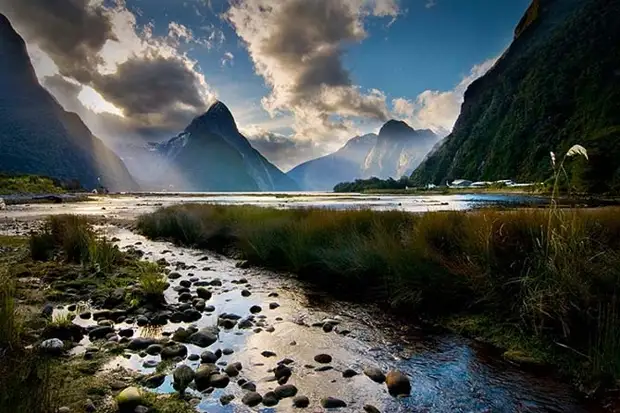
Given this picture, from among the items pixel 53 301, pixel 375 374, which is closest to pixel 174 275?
pixel 53 301

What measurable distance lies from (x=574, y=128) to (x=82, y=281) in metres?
127

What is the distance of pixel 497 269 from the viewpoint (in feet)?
25.0

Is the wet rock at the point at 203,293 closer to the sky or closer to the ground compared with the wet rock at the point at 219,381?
closer to the ground

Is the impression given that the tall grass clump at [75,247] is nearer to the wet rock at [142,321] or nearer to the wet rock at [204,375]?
the wet rock at [142,321]

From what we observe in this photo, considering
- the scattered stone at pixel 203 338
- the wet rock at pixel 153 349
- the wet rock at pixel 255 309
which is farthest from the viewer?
the wet rock at pixel 255 309

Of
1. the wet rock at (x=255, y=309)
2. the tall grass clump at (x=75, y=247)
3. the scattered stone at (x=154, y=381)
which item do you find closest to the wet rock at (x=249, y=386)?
the scattered stone at (x=154, y=381)

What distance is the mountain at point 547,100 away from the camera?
10219 cm

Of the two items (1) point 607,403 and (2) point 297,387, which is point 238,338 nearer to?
(2) point 297,387

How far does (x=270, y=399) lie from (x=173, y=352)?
2.10m

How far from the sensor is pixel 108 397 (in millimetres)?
4605

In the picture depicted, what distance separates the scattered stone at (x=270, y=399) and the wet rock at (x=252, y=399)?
2.4 inches

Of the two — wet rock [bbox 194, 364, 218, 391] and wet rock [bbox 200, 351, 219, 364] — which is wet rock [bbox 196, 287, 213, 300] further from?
wet rock [bbox 194, 364, 218, 391]

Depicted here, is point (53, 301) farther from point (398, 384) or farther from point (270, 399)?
point (398, 384)

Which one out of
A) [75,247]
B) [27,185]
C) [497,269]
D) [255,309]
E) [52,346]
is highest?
[27,185]
